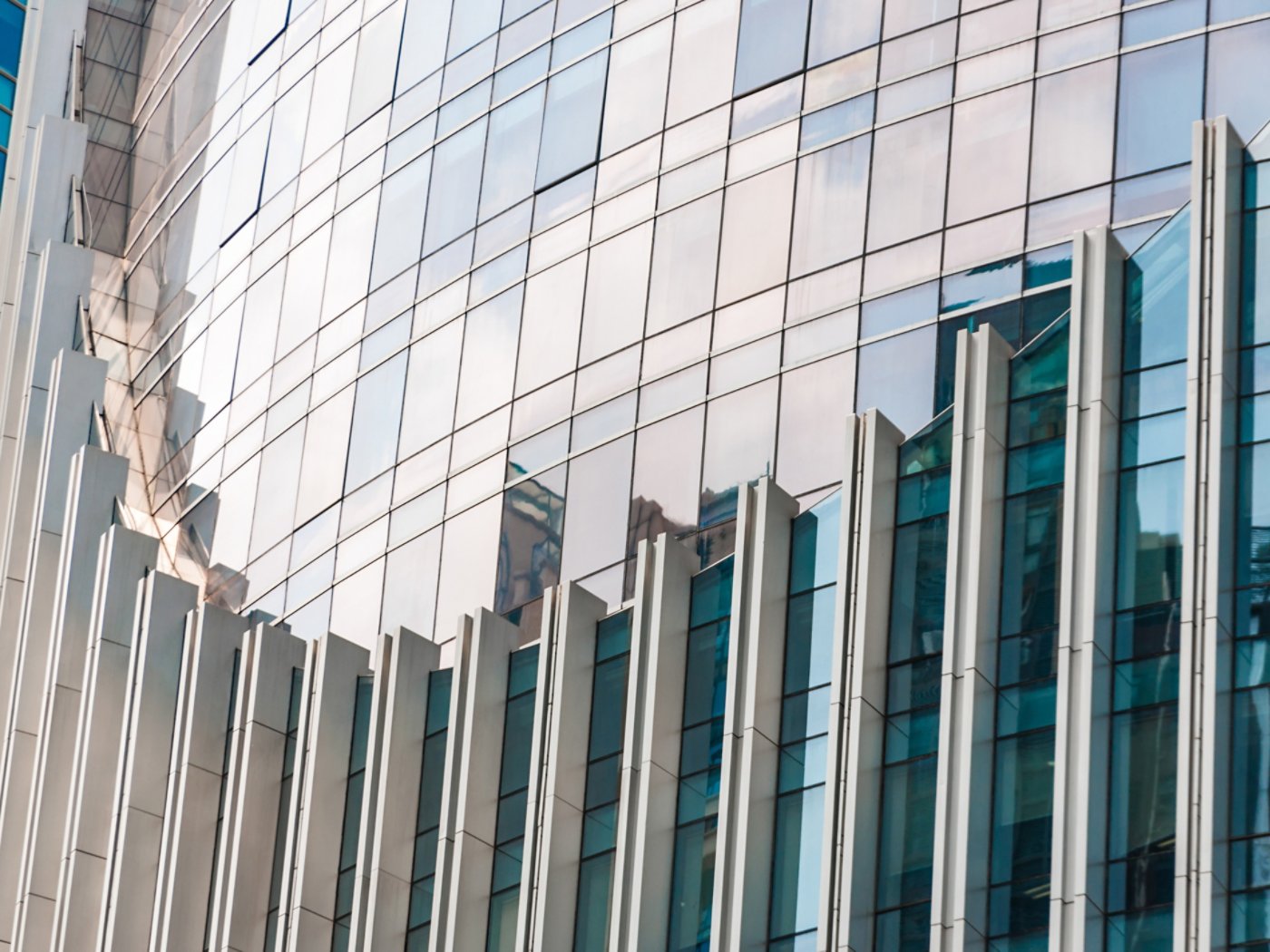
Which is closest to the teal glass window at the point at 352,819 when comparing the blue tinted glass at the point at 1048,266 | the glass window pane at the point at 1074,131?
the blue tinted glass at the point at 1048,266

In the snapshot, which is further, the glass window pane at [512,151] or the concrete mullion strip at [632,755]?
the glass window pane at [512,151]

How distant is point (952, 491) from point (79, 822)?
855 inches

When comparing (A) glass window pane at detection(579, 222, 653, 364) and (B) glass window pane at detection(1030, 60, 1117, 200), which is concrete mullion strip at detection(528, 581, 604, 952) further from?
(B) glass window pane at detection(1030, 60, 1117, 200)

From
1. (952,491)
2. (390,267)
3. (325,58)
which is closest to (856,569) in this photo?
(952,491)

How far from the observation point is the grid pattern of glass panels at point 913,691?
33875 millimetres

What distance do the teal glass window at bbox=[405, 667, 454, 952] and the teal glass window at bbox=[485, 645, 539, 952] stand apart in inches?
44.4

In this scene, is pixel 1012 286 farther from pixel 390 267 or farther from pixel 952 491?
pixel 390 267

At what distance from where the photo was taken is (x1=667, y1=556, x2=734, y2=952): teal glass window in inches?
1448

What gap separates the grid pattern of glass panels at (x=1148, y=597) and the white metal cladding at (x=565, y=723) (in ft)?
0.94

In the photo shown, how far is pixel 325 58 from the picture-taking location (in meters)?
55.3

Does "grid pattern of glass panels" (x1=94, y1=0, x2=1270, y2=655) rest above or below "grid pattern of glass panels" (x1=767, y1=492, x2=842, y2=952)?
above

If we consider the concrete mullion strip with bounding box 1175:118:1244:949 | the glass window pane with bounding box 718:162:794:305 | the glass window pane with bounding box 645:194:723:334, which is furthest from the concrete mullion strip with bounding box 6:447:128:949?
the concrete mullion strip with bounding box 1175:118:1244:949

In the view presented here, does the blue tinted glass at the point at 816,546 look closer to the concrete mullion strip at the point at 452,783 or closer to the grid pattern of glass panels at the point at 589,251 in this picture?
the grid pattern of glass panels at the point at 589,251

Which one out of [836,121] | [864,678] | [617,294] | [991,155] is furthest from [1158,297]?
[617,294]
